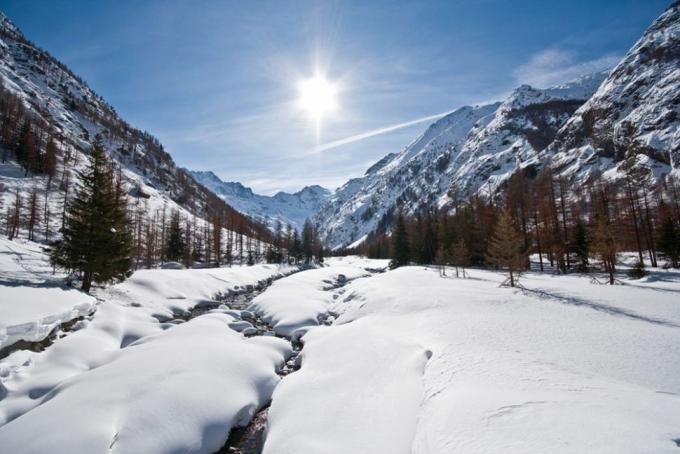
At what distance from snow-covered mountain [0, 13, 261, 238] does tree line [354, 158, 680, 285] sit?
3466 inches

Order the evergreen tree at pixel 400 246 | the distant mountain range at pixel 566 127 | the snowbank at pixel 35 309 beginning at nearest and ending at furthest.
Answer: the snowbank at pixel 35 309 → the evergreen tree at pixel 400 246 → the distant mountain range at pixel 566 127

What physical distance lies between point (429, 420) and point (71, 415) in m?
8.72

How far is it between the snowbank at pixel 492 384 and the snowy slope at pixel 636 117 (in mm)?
131514

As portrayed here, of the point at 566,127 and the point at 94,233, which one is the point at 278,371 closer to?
the point at 94,233

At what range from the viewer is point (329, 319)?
21.9 m

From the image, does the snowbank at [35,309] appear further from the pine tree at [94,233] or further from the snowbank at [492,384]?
the snowbank at [492,384]

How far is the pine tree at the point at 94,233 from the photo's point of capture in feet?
68.9

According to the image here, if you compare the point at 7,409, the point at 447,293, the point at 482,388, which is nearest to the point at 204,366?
the point at 7,409

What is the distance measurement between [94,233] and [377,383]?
2329cm

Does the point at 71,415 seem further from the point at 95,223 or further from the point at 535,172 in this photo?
the point at 535,172

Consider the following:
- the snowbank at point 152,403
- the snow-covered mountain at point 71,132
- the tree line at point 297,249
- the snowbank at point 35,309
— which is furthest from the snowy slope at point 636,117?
the snow-covered mountain at point 71,132

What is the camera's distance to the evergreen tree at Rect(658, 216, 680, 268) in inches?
1298

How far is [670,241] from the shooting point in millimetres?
33688

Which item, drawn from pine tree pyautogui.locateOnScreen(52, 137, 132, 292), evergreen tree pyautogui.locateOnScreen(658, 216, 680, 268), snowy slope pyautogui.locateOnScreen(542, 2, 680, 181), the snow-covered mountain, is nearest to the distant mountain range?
snowy slope pyautogui.locateOnScreen(542, 2, 680, 181)
